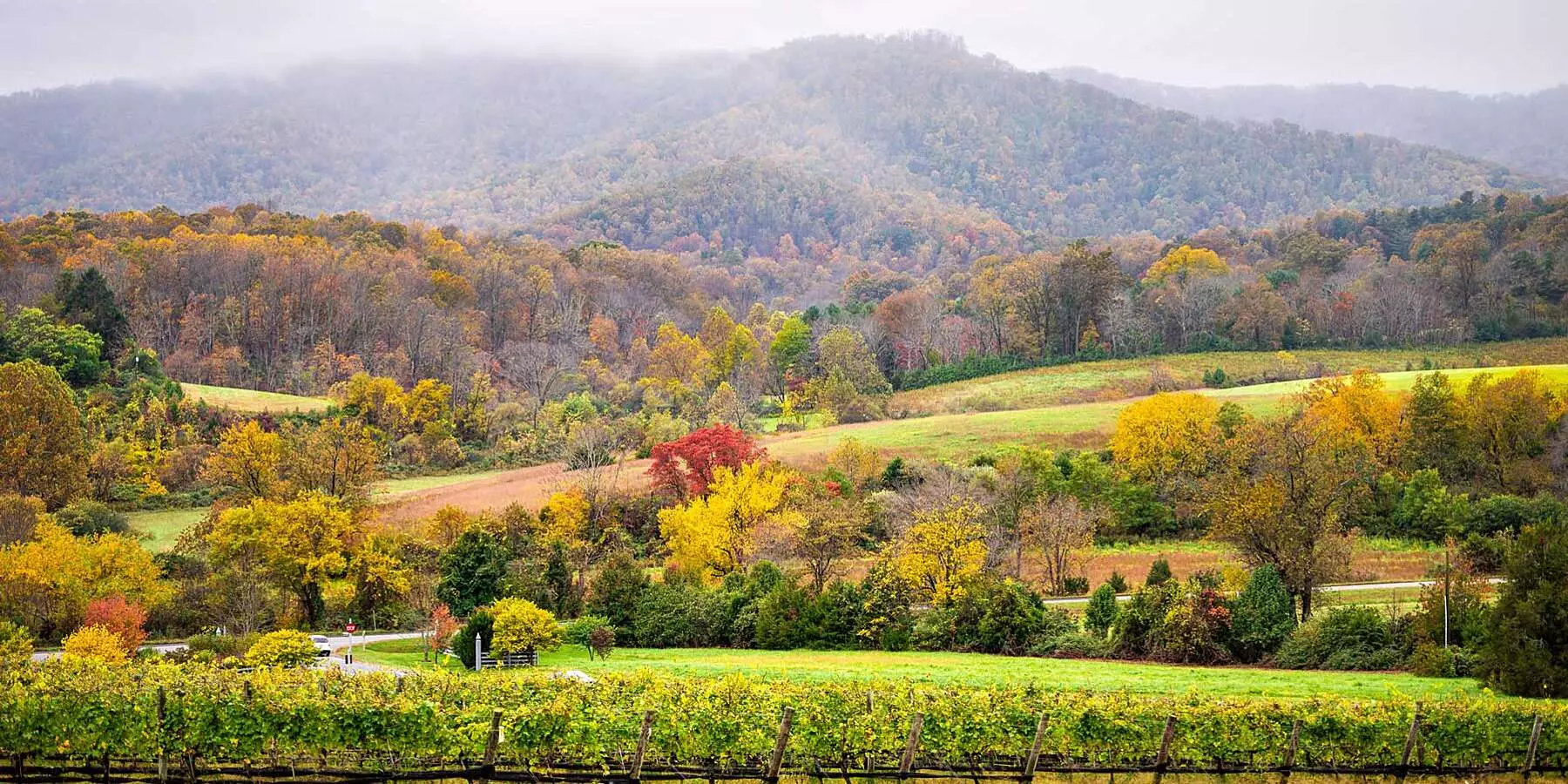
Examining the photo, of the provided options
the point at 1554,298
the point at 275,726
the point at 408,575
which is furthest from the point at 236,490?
the point at 1554,298

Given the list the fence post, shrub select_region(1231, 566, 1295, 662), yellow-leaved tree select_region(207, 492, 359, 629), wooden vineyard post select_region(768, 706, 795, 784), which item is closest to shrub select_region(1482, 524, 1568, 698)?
shrub select_region(1231, 566, 1295, 662)

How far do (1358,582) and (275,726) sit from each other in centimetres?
3953

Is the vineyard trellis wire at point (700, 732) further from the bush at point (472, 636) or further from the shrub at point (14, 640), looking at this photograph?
the bush at point (472, 636)

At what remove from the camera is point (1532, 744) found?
21203 millimetres

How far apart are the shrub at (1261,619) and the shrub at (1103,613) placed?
360 centimetres

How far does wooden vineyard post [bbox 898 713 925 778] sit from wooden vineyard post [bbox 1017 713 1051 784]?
1915 mm

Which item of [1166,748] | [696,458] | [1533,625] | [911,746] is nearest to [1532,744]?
[1166,748]

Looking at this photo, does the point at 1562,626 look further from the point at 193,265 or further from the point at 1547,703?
the point at 193,265

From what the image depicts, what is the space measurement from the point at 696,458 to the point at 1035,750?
129ft

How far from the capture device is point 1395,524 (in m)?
54.8

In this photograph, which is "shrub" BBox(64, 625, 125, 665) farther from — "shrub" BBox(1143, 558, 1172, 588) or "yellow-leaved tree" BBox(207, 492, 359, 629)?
"shrub" BBox(1143, 558, 1172, 588)

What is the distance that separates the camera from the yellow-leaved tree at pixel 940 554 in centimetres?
4184

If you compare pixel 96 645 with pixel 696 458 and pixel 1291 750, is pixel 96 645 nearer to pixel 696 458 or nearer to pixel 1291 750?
pixel 1291 750

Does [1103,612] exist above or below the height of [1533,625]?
below
